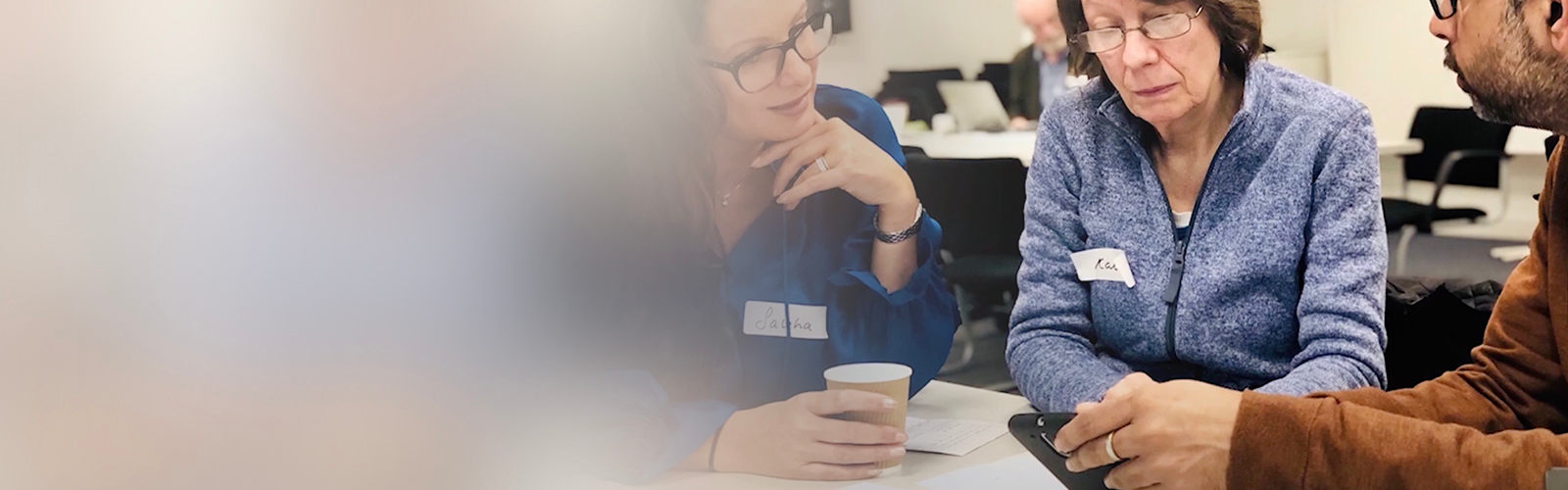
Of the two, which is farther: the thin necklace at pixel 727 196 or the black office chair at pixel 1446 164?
the black office chair at pixel 1446 164

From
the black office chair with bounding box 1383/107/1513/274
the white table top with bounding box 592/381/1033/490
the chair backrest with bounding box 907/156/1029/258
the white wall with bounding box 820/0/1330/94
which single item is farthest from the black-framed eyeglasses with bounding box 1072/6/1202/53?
the black office chair with bounding box 1383/107/1513/274

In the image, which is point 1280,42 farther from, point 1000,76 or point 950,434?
point 950,434

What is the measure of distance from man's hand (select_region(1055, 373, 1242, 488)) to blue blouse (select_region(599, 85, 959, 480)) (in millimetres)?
283

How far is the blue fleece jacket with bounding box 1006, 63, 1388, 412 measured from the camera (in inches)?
64.0

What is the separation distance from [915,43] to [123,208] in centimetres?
96

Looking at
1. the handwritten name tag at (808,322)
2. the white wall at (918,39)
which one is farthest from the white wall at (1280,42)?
the handwritten name tag at (808,322)

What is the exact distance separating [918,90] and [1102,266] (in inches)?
13.9

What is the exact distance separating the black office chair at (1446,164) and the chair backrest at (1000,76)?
95 cm

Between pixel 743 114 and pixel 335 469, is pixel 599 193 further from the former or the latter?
pixel 335 469

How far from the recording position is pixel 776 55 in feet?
4.86

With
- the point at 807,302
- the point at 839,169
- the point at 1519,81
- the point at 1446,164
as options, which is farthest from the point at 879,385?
the point at 1446,164

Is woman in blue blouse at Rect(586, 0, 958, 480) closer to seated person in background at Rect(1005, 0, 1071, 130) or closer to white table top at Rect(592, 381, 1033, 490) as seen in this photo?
white table top at Rect(592, 381, 1033, 490)

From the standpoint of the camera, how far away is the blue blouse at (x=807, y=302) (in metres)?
1.52

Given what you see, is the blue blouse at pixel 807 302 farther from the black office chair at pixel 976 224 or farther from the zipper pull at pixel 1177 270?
the zipper pull at pixel 1177 270
